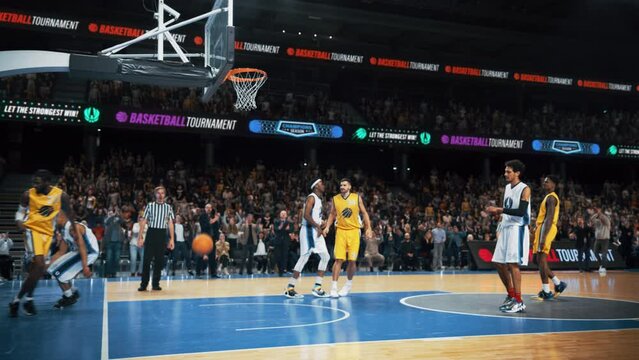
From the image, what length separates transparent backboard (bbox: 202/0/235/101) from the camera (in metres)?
9.95

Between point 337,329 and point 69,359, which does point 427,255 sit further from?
point 69,359

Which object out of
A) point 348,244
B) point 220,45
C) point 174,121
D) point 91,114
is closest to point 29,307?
point 348,244

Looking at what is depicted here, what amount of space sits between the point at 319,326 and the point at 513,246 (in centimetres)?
319

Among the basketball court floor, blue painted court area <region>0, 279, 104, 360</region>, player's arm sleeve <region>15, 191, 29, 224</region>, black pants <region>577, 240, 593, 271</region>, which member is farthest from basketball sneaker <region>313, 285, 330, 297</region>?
black pants <region>577, 240, 593, 271</region>

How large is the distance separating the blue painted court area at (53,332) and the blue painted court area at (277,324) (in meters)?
0.22

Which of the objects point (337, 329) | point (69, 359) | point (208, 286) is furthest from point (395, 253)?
point (69, 359)

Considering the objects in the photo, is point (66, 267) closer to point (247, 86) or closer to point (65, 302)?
point (65, 302)

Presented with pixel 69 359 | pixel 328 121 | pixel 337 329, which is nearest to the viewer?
pixel 69 359

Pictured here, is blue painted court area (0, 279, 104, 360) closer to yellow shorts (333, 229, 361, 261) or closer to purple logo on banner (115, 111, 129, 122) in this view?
yellow shorts (333, 229, 361, 261)

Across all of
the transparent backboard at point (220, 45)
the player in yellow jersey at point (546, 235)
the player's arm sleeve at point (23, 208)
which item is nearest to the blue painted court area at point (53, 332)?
the player's arm sleeve at point (23, 208)

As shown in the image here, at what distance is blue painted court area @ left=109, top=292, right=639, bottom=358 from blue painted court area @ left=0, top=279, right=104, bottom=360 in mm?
225

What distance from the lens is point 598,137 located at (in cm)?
3472

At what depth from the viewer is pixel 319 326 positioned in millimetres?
6688

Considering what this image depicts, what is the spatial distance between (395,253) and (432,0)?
18227 mm
